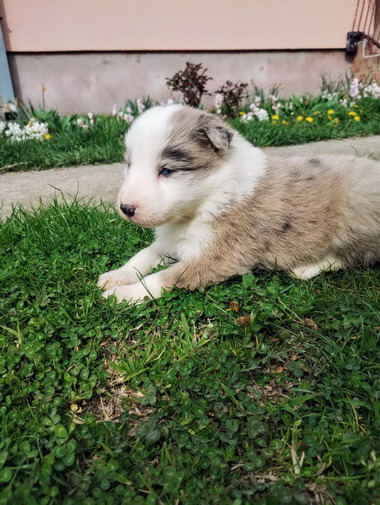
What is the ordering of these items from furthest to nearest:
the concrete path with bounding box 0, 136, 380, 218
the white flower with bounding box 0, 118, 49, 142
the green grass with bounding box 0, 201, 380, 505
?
the white flower with bounding box 0, 118, 49, 142 < the concrete path with bounding box 0, 136, 380, 218 < the green grass with bounding box 0, 201, 380, 505

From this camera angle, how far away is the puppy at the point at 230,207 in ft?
7.79

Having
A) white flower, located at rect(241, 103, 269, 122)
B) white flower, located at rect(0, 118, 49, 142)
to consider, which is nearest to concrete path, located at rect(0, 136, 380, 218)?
white flower, located at rect(0, 118, 49, 142)

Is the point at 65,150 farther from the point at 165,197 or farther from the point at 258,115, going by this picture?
the point at 165,197

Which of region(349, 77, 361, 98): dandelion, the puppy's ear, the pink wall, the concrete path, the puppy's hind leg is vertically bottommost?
the concrete path

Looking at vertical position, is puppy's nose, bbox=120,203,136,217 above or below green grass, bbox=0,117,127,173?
above

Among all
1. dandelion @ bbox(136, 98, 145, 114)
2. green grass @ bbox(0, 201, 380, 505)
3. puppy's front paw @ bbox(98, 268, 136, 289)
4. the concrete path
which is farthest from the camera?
dandelion @ bbox(136, 98, 145, 114)

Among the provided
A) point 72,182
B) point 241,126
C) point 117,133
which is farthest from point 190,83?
point 72,182

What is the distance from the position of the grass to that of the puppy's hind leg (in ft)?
10.0

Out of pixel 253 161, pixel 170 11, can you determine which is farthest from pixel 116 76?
pixel 253 161

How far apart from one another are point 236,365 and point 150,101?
6.03m

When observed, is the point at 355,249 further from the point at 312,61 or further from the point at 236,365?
the point at 312,61

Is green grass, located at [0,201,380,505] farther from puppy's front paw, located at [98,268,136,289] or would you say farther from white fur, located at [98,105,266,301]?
white fur, located at [98,105,266,301]

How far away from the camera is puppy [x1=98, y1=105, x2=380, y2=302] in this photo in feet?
7.79

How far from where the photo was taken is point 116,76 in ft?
24.8
